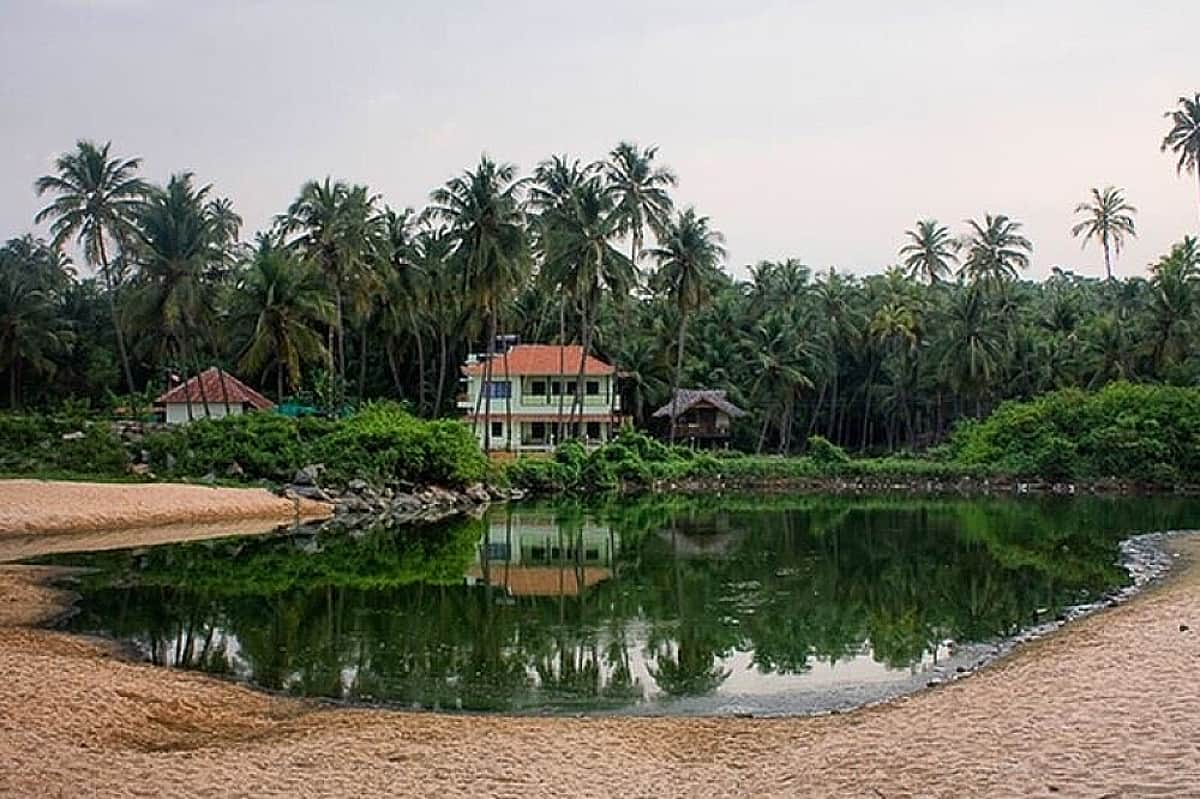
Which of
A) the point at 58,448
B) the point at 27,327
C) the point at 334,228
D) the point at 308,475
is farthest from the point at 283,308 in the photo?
the point at 27,327

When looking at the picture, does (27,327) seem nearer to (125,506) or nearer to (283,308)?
(283,308)

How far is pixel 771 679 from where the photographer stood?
56.9ft

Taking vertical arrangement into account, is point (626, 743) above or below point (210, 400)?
below

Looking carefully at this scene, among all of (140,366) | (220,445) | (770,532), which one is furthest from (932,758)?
(140,366)

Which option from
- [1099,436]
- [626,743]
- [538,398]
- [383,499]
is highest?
[538,398]

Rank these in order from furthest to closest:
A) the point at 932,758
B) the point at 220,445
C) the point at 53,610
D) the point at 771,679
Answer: the point at 220,445
the point at 53,610
the point at 771,679
the point at 932,758

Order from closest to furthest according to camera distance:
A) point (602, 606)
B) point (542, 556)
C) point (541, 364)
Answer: point (602, 606)
point (542, 556)
point (541, 364)

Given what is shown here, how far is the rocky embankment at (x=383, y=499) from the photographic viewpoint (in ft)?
145

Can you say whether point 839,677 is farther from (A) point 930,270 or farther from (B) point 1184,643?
(A) point 930,270

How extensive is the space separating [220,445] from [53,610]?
24.7 m

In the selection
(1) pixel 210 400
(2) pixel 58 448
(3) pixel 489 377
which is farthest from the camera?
(1) pixel 210 400

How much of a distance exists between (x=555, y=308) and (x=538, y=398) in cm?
1163

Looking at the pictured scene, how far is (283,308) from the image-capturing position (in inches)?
2159

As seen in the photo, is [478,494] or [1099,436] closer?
[478,494]
